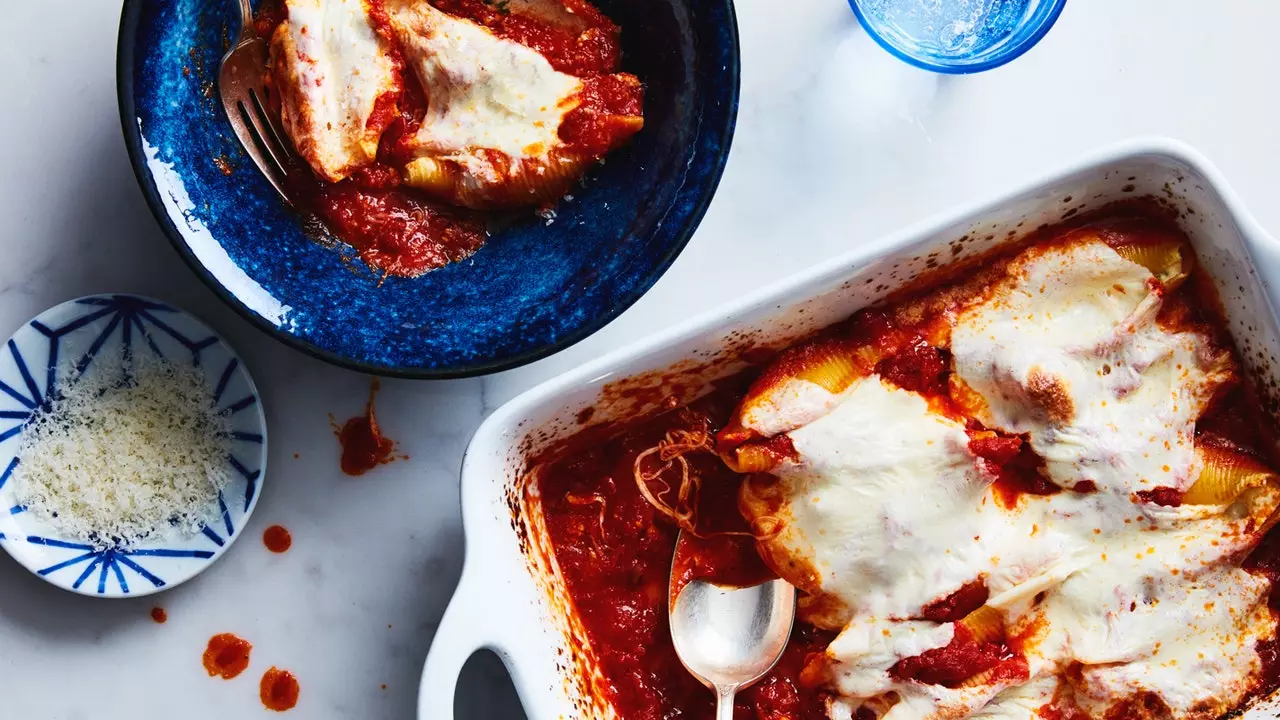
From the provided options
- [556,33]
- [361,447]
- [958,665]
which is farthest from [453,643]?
[556,33]

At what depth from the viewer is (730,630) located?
189 cm

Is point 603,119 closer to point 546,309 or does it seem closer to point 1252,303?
point 546,309

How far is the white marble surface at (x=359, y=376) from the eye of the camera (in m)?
2.00

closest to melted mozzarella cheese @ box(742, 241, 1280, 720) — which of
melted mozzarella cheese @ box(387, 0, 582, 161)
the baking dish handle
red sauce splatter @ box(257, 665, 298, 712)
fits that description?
the baking dish handle

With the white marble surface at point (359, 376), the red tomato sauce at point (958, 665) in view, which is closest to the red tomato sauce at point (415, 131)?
the white marble surface at point (359, 376)

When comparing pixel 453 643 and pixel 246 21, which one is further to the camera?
pixel 246 21

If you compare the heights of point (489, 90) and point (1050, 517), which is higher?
point (489, 90)

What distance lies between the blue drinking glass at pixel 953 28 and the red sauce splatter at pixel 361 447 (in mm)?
1157

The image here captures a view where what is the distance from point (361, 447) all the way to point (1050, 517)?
1240mm

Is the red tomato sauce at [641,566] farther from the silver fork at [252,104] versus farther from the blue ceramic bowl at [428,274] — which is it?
the silver fork at [252,104]

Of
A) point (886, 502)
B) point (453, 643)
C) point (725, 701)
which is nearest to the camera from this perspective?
point (453, 643)

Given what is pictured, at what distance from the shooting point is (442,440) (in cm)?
202

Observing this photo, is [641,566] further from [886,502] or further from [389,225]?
[389,225]

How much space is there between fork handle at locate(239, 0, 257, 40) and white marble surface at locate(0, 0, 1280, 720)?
0.36m
